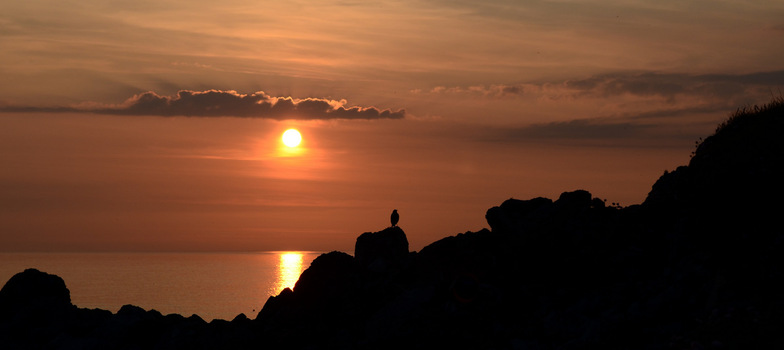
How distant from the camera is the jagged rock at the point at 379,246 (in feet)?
155

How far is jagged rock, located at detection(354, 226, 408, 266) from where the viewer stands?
155 feet

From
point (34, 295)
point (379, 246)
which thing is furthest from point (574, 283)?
point (34, 295)

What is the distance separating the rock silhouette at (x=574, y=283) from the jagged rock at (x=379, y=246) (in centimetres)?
Answer: 105

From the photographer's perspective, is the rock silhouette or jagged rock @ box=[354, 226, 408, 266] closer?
the rock silhouette

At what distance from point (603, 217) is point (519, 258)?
4.91 m

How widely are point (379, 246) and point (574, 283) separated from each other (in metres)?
13.4

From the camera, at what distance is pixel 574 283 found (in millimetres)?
37375

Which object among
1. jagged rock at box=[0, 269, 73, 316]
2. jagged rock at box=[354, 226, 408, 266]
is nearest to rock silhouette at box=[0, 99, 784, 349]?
jagged rock at box=[354, 226, 408, 266]

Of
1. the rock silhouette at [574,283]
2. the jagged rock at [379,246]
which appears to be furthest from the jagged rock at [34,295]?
the jagged rock at [379,246]

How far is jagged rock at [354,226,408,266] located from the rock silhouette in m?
1.05

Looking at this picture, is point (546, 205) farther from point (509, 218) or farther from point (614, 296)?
point (614, 296)

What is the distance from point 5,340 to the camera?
4644 cm

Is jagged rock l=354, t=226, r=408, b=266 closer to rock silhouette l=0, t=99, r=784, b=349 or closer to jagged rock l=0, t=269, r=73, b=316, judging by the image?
rock silhouette l=0, t=99, r=784, b=349

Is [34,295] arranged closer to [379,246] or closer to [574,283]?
[379,246]
